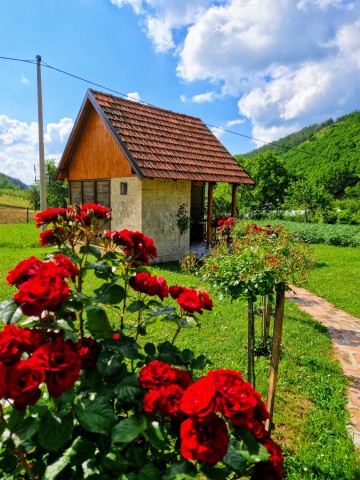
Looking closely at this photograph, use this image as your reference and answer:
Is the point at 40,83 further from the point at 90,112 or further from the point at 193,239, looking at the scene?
the point at 193,239

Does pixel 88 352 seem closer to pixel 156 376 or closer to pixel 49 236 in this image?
pixel 156 376

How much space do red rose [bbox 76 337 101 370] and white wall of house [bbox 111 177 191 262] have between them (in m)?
8.03

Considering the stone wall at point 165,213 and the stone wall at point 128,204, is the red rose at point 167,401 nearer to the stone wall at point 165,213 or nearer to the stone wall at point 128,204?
the stone wall at point 128,204

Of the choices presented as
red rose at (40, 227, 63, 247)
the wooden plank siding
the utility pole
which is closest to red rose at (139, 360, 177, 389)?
red rose at (40, 227, 63, 247)

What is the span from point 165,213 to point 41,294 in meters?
9.01

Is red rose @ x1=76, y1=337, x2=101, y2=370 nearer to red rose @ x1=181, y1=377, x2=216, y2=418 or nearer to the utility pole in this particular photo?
red rose @ x1=181, y1=377, x2=216, y2=418

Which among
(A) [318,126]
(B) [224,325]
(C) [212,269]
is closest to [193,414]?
(C) [212,269]

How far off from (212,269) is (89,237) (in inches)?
73.4

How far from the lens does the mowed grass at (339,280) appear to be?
7.28 meters

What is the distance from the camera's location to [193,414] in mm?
997

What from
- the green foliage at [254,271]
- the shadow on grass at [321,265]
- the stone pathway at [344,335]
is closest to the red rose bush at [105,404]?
the green foliage at [254,271]

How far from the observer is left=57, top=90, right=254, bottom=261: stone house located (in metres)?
9.50

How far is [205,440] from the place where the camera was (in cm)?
98

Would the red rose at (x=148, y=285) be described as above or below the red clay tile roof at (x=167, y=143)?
below
